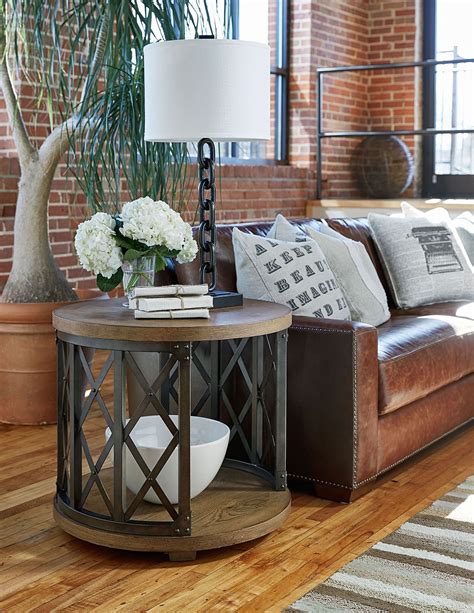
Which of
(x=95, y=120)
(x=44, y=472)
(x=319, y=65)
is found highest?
(x=319, y=65)

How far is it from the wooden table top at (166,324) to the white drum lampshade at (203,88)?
1.76 ft

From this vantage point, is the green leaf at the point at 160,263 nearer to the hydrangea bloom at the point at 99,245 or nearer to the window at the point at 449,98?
the hydrangea bloom at the point at 99,245

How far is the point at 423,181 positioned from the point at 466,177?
1.13ft

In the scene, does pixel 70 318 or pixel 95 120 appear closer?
pixel 70 318

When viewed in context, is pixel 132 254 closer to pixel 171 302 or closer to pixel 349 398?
pixel 171 302

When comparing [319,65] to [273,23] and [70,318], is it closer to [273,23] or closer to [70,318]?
[273,23]

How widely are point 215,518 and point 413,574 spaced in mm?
562

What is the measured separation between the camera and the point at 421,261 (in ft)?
14.5

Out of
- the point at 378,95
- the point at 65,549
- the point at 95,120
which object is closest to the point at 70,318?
the point at 65,549

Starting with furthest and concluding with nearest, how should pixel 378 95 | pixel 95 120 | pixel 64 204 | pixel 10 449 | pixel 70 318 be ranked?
pixel 378 95 → pixel 64 204 → pixel 95 120 → pixel 10 449 → pixel 70 318

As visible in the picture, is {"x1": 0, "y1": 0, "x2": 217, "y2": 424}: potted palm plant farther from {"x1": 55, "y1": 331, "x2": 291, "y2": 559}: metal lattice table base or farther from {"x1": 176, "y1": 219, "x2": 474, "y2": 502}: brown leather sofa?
{"x1": 55, "y1": 331, "x2": 291, "y2": 559}: metal lattice table base

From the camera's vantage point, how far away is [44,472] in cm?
341

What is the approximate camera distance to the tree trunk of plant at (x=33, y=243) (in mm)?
4105

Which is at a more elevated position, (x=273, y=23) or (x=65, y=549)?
(x=273, y=23)
